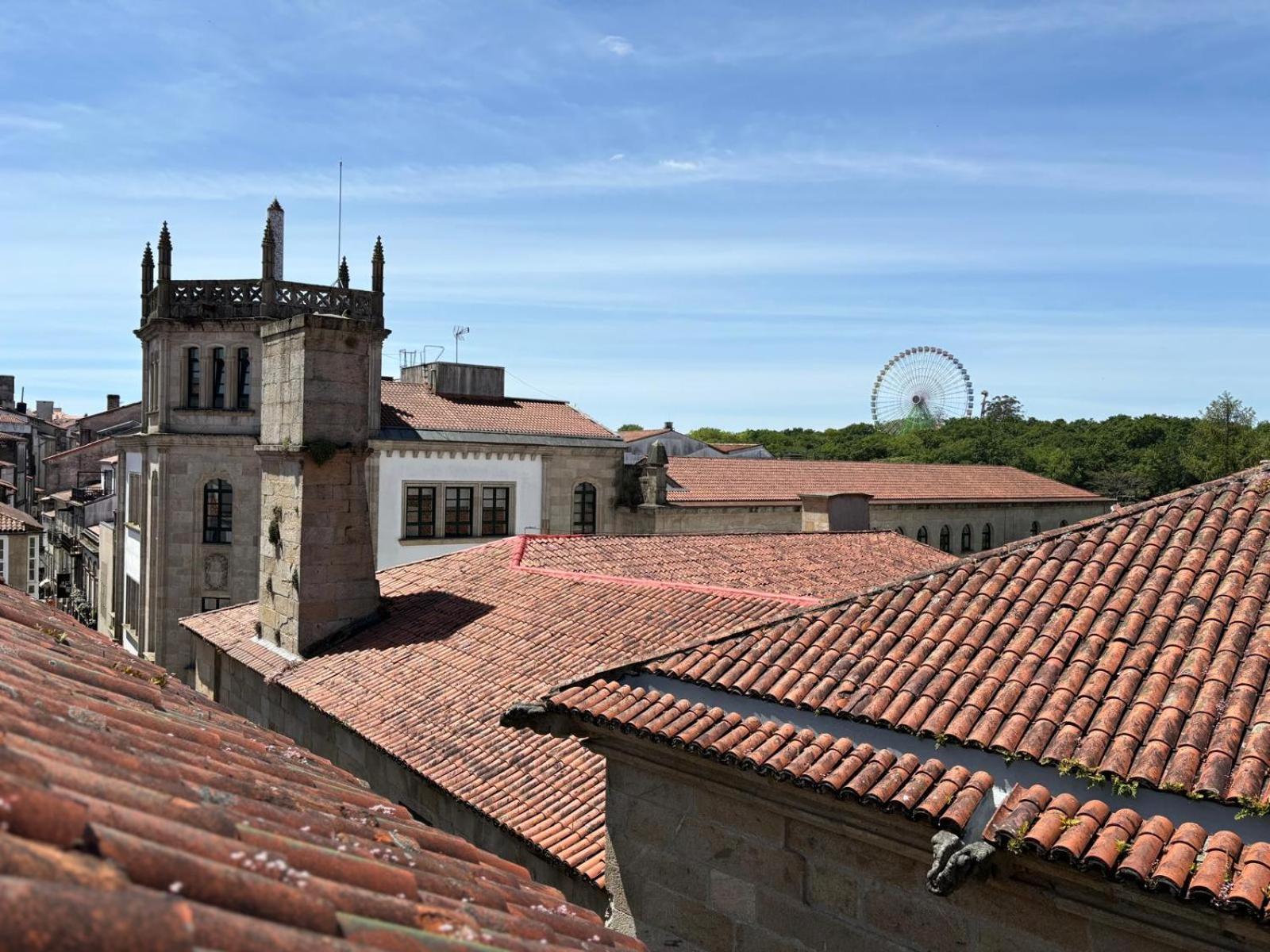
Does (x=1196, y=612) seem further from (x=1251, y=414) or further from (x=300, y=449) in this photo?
(x=1251, y=414)

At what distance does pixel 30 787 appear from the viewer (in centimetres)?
165

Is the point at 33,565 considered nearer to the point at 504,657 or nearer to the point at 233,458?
the point at 233,458

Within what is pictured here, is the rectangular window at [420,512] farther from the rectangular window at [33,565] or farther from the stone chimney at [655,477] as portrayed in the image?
the rectangular window at [33,565]

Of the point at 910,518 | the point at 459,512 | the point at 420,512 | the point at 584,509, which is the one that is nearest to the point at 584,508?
the point at 584,509

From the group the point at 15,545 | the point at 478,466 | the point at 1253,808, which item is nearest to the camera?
the point at 1253,808

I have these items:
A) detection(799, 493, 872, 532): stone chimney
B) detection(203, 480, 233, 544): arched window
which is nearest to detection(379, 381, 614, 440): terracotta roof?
detection(203, 480, 233, 544): arched window

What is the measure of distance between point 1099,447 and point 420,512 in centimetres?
5609

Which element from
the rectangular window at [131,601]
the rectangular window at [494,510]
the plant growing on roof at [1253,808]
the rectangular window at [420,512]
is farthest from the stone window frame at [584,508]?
the plant growing on roof at [1253,808]

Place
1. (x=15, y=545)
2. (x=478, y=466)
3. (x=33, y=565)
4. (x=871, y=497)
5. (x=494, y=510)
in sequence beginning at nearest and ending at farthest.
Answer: (x=478, y=466) < (x=494, y=510) < (x=871, y=497) < (x=15, y=545) < (x=33, y=565)

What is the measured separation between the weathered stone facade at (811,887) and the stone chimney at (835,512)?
2052 centimetres

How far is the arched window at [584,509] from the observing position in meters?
30.9

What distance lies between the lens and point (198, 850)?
72.7 inches

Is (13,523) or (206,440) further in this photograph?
(13,523)

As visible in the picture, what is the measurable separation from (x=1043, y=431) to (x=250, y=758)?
8060cm
